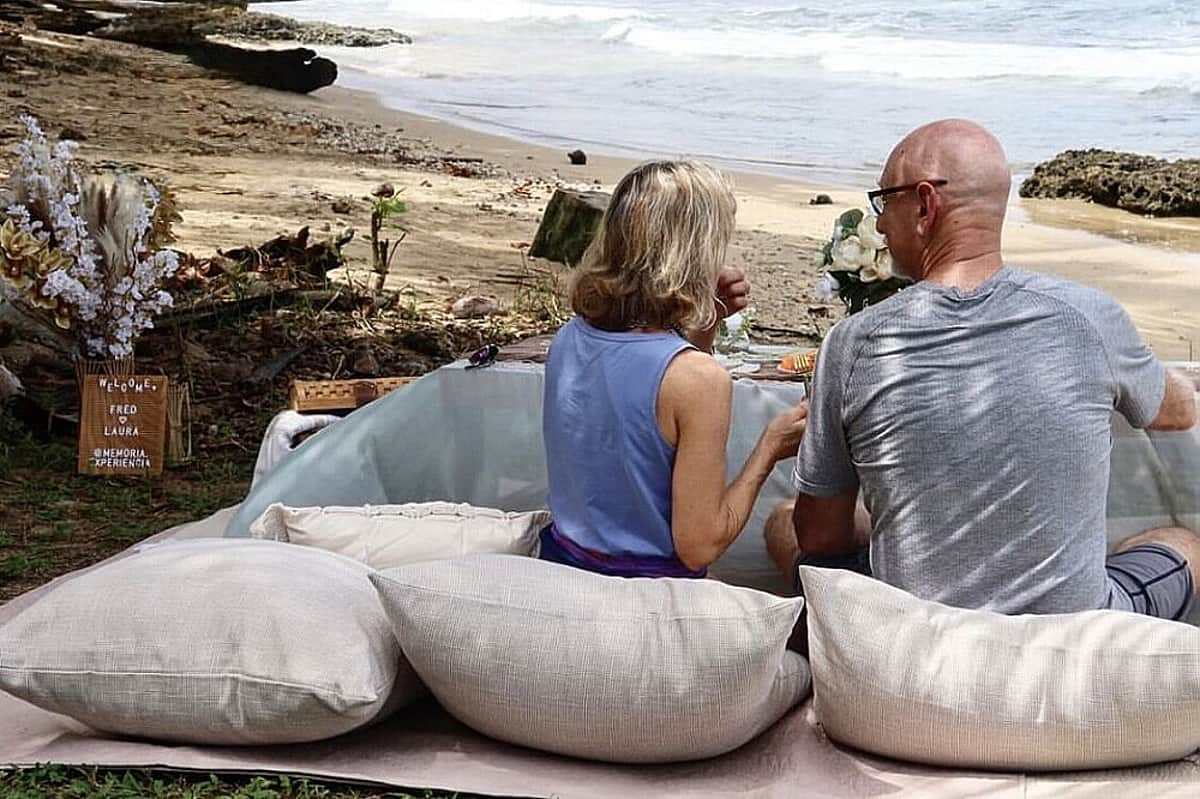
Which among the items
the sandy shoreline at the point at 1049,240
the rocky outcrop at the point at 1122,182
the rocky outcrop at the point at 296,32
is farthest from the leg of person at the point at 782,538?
the rocky outcrop at the point at 296,32

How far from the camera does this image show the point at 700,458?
8.14ft

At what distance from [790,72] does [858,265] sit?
14714mm

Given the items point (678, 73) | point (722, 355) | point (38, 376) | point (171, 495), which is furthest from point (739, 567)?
point (678, 73)

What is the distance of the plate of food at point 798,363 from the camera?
330cm

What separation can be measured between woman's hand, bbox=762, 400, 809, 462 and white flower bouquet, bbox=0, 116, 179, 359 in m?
2.43

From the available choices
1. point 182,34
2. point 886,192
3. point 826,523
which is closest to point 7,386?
point 826,523

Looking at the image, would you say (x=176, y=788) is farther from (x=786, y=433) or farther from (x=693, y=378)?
(x=786, y=433)

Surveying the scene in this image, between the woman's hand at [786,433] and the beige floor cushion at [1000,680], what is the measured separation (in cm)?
40

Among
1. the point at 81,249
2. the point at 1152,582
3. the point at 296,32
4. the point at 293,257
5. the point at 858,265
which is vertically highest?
the point at 296,32

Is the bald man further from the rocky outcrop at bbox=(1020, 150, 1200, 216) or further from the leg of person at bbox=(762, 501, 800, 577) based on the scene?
the rocky outcrop at bbox=(1020, 150, 1200, 216)

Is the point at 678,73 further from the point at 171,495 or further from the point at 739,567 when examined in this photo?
the point at 739,567

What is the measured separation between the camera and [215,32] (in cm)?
1538

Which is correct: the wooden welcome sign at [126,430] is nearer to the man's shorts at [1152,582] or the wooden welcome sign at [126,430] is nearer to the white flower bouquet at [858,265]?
the white flower bouquet at [858,265]

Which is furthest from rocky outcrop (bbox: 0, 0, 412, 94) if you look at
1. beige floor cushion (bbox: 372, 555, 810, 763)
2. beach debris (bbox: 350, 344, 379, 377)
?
beige floor cushion (bbox: 372, 555, 810, 763)
